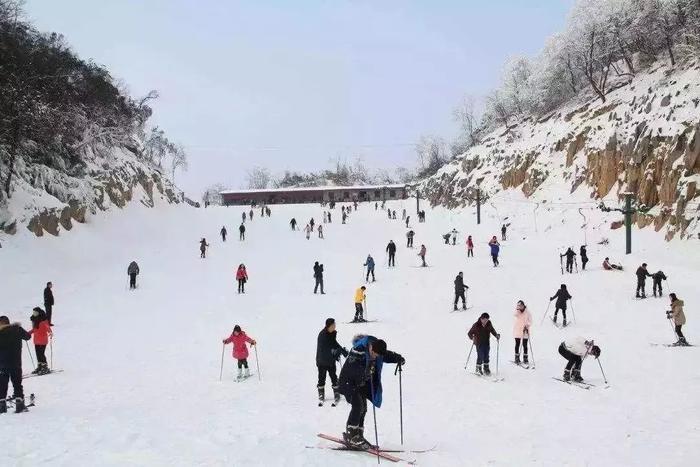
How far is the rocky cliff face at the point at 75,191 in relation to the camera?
89.4 feet

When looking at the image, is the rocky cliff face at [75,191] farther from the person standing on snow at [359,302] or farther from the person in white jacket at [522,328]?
the person in white jacket at [522,328]

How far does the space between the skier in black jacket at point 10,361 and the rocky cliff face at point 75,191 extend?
20661mm

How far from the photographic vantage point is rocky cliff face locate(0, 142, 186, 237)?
27.2 meters

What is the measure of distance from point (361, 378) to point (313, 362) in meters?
6.14

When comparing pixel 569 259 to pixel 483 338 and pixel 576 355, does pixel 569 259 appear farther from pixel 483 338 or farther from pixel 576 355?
pixel 483 338

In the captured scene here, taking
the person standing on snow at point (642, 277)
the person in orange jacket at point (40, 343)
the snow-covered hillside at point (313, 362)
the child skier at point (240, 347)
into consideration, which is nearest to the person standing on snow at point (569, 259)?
the snow-covered hillside at point (313, 362)

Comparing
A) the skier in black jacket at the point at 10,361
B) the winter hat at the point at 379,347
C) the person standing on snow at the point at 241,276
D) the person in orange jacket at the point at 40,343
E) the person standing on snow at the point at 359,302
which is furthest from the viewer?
the person standing on snow at the point at 241,276

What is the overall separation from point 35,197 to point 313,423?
27.4 m

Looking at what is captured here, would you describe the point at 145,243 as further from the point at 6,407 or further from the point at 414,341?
the point at 6,407

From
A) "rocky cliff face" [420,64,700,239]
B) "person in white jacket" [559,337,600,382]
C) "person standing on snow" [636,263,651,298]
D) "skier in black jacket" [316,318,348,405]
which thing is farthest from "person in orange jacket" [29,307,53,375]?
"rocky cliff face" [420,64,700,239]

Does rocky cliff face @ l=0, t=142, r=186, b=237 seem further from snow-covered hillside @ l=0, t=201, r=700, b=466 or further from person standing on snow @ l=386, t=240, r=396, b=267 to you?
person standing on snow @ l=386, t=240, r=396, b=267

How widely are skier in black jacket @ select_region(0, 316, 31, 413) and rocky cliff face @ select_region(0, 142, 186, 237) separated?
2066cm

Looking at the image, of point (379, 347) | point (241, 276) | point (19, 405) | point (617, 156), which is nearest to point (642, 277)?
point (241, 276)

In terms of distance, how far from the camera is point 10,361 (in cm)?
787
